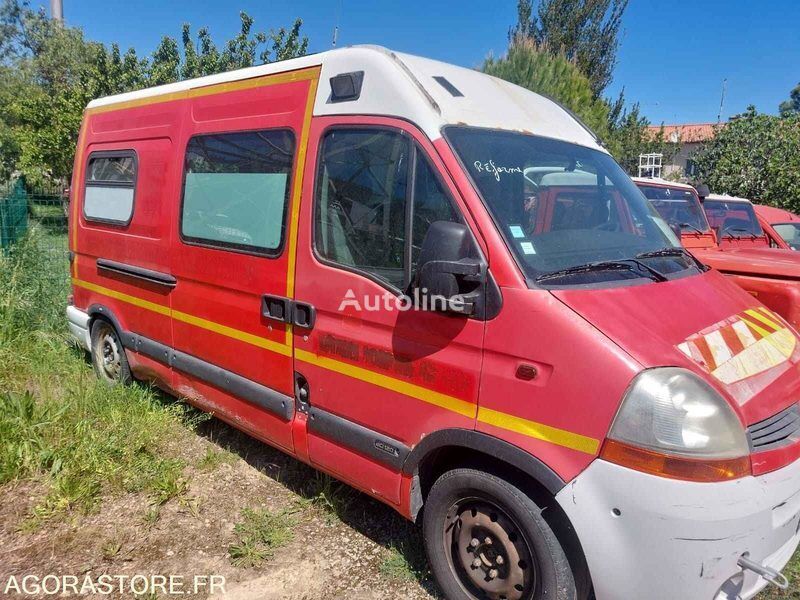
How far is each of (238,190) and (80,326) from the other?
2.73 m

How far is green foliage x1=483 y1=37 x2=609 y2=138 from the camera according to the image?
13766 millimetres

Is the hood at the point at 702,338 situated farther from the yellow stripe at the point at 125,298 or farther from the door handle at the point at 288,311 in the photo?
the yellow stripe at the point at 125,298

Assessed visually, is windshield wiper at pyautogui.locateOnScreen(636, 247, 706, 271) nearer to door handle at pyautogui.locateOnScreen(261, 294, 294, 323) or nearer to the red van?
the red van

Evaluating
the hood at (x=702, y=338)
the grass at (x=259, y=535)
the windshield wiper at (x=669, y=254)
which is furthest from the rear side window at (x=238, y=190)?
the windshield wiper at (x=669, y=254)

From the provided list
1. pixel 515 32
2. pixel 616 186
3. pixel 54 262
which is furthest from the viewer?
pixel 515 32

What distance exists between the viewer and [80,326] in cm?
527

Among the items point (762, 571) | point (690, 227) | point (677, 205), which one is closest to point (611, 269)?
point (762, 571)

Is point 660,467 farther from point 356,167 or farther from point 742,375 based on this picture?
point 356,167

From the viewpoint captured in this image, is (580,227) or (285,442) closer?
(580,227)

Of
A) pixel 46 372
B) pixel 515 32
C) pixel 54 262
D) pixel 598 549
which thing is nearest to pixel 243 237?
pixel 598 549

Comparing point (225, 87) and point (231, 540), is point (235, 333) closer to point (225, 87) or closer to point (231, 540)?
point (231, 540)

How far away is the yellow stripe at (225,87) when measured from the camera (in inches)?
127

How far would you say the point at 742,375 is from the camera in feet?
7.26

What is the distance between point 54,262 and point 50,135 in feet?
41.2
